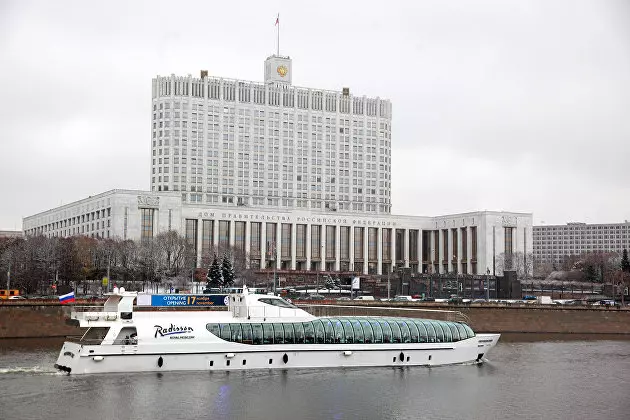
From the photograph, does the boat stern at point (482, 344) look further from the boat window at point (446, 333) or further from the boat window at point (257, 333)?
the boat window at point (257, 333)

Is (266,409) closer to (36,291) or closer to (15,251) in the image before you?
(36,291)

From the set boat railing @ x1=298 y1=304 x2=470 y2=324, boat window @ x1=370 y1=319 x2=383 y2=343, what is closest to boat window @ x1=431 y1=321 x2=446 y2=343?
boat railing @ x1=298 y1=304 x2=470 y2=324

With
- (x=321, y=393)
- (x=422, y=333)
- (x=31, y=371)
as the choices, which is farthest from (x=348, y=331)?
(x=31, y=371)

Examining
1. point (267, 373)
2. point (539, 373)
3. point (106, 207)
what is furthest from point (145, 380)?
point (106, 207)

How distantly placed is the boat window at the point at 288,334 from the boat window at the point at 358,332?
510 centimetres

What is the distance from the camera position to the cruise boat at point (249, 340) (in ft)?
204

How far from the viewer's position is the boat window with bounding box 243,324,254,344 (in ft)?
216

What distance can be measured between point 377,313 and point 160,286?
2776 inches

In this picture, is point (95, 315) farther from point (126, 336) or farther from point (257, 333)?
point (257, 333)

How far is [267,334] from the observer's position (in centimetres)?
6656

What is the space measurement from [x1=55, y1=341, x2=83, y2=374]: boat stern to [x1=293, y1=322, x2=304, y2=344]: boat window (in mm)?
15919

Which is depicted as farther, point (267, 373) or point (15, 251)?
point (15, 251)

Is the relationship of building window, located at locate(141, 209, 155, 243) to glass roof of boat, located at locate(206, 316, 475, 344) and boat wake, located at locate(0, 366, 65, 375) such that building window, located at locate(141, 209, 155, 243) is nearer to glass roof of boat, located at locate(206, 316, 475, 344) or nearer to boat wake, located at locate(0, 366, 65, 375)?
glass roof of boat, located at locate(206, 316, 475, 344)

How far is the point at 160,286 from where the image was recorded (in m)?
153
